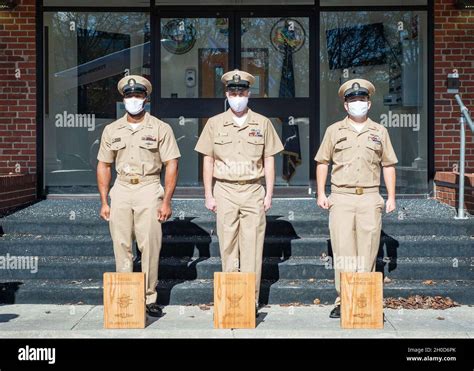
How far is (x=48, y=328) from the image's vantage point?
6344mm

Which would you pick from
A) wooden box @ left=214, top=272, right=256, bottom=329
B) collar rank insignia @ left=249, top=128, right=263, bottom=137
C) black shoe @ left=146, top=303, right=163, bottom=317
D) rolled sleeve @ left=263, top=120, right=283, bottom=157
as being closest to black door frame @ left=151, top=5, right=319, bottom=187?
rolled sleeve @ left=263, top=120, right=283, bottom=157

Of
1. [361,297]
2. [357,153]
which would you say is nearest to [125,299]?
[361,297]

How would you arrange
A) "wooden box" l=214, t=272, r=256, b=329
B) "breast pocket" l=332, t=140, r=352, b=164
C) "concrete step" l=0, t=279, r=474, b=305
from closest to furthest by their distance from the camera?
"wooden box" l=214, t=272, r=256, b=329 < "breast pocket" l=332, t=140, r=352, b=164 < "concrete step" l=0, t=279, r=474, b=305

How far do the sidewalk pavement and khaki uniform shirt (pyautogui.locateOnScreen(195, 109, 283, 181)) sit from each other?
1.31 metres

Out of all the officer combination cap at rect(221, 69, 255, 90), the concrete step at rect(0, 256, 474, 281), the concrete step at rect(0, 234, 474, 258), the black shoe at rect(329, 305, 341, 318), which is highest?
the officer combination cap at rect(221, 69, 255, 90)

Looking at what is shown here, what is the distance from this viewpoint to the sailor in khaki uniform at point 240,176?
6.70 meters

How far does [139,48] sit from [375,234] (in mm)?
5579

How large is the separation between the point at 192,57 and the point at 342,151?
4.72m

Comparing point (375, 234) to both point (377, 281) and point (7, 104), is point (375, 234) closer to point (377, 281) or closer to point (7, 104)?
point (377, 281)

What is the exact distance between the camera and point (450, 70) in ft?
33.7

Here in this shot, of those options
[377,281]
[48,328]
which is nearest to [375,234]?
[377,281]

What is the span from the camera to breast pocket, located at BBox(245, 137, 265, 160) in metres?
6.77

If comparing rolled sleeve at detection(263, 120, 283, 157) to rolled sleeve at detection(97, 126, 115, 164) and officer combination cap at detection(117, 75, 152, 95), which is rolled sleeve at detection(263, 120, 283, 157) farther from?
rolled sleeve at detection(97, 126, 115, 164)

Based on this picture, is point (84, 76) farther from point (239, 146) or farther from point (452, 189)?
point (452, 189)
